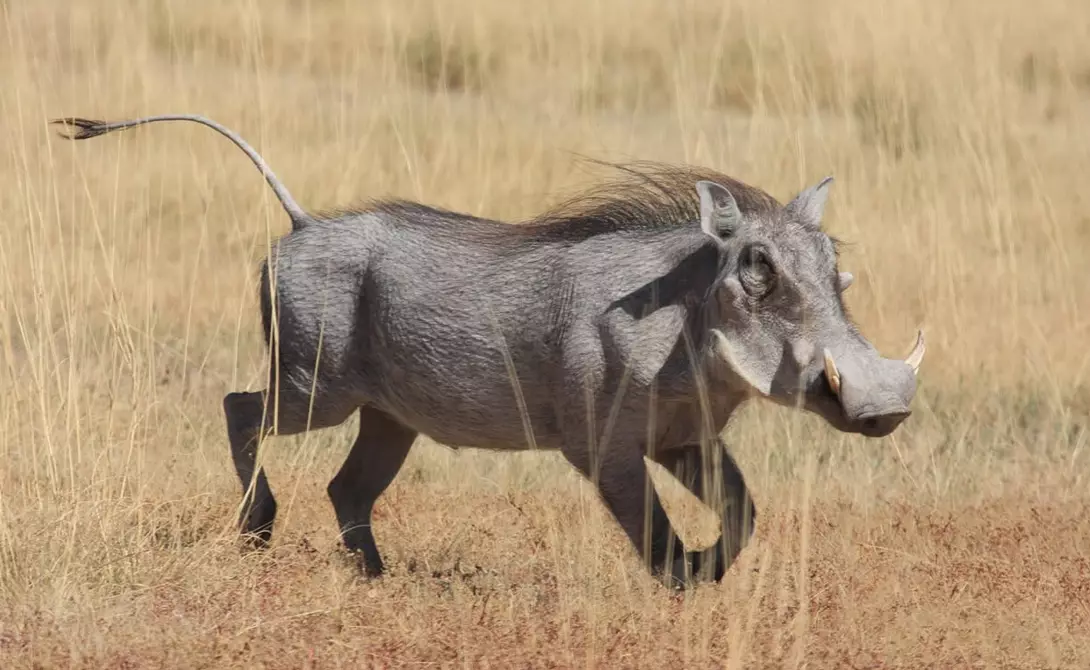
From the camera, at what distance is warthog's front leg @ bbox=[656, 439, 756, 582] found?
524 cm

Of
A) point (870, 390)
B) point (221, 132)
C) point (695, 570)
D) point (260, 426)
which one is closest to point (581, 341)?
point (695, 570)

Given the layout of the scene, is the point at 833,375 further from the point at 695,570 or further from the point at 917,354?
the point at 695,570

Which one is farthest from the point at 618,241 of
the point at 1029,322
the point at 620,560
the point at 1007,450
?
the point at 1029,322

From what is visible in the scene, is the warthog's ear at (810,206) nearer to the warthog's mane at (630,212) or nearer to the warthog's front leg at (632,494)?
the warthog's mane at (630,212)

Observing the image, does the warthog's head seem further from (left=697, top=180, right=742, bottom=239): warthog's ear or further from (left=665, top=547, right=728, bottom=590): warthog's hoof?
(left=665, top=547, right=728, bottom=590): warthog's hoof

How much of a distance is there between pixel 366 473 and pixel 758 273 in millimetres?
1558

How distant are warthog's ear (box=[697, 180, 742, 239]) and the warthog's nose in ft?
2.18

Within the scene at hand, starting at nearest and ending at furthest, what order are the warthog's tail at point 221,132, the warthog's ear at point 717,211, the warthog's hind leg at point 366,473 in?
the warthog's ear at point 717,211
the warthog's tail at point 221,132
the warthog's hind leg at point 366,473

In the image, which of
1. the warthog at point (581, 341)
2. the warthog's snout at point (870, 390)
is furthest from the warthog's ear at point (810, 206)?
the warthog's snout at point (870, 390)

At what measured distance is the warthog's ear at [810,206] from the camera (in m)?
5.14

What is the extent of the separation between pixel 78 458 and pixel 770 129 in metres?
6.23

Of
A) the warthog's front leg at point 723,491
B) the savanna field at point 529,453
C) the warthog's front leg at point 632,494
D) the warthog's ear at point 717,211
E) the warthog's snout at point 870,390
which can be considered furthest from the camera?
the warthog's front leg at point 723,491

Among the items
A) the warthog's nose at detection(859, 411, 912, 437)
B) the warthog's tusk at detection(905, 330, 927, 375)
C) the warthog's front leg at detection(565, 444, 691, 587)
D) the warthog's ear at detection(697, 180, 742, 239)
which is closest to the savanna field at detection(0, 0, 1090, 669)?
the warthog's front leg at detection(565, 444, 691, 587)

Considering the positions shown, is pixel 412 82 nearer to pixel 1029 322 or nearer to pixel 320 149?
pixel 320 149
